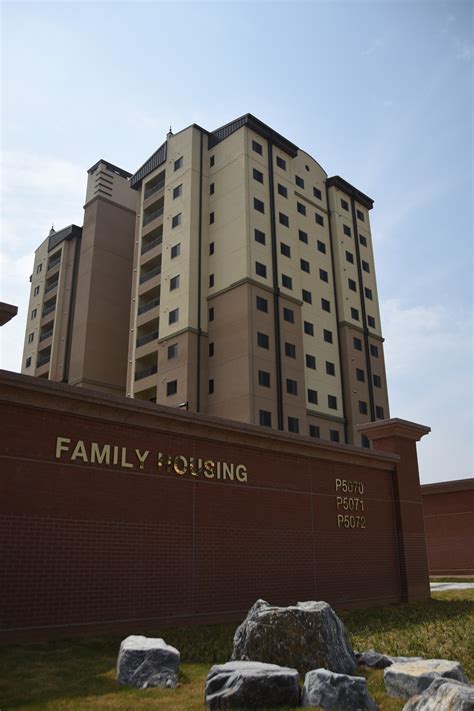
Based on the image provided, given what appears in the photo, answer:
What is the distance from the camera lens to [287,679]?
731cm

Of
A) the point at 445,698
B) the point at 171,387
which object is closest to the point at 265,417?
the point at 171,387

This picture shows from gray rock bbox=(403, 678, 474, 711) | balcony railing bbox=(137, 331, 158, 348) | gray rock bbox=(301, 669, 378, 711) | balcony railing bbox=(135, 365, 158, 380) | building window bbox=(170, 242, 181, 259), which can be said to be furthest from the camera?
balcony railing bbox=(137, 331, 158, 348)

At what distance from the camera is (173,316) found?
154 ft

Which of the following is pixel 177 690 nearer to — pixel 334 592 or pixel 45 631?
pixel 45 631

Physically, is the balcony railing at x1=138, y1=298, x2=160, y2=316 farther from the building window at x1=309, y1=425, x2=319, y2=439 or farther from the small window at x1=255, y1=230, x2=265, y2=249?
the building window at x1=309, y1=425, x2=319, y2=439

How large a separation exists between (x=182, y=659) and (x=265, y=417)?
32269 mm

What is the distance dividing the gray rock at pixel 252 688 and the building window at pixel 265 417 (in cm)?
3429

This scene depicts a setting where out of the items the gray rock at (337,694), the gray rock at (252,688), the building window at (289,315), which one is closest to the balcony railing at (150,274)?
the building window at (289,315)

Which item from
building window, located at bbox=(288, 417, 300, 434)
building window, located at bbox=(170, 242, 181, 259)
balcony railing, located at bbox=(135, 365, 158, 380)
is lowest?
building window, located at bbox=(288, 417, 300, 434)

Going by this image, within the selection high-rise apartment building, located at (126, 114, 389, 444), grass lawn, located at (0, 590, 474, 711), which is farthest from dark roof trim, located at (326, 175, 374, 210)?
grass lawn, located at (0, 590, 474, 711)

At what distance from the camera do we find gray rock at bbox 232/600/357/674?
8977mm

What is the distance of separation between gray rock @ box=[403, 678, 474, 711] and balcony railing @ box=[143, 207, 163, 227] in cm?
4952

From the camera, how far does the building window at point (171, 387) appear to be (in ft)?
145

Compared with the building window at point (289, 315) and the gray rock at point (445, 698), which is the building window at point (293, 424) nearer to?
the building window at point (289, 315)
